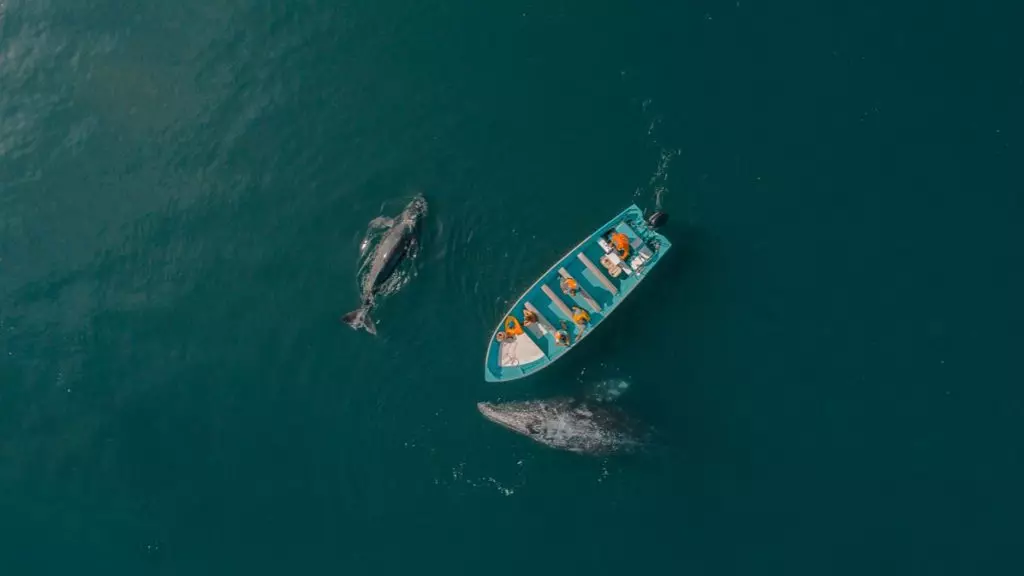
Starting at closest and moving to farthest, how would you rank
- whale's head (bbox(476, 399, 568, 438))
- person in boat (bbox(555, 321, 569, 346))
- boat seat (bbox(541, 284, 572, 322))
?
person in boat (bbox(555, 321, 569, 346)), boat seat (bbox(541, 284, 572, 322)), whale's head (bbox(476, 399, 568, 438))

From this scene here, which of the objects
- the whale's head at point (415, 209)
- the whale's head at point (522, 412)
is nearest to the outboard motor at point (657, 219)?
the whale's head at point (522, 412)

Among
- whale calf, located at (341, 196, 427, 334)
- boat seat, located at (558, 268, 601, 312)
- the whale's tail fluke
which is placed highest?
whale calf, located at (341, 196, 427, 334)

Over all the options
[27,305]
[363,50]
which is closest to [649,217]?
[363,50]

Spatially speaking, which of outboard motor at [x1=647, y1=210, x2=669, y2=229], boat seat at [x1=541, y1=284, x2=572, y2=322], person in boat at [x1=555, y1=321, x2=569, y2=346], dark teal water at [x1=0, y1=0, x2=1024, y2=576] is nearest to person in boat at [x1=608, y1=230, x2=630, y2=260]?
outboard motor at [x1=647, y1=210, x2=669, y2=229]

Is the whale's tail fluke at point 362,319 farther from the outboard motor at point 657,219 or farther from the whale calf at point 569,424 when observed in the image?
the outboard motor at point 657,219

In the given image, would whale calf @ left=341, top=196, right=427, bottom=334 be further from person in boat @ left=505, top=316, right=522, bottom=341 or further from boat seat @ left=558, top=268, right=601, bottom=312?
boat seat @ left=558, top=268, right=601, bottom=312

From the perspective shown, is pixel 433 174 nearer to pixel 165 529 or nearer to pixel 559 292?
pixel 559 292
